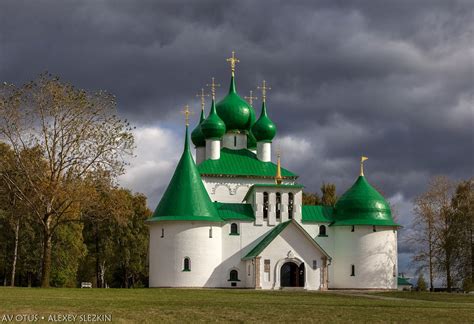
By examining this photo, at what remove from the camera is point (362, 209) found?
50.5 m

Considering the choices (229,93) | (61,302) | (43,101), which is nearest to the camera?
(61,302)

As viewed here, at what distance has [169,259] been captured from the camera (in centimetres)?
4712

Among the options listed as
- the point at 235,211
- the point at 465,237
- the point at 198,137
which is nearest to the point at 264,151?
the point at 198,137

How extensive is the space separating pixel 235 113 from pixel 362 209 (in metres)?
12.2

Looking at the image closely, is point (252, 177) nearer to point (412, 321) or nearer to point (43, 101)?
point (43, 101)

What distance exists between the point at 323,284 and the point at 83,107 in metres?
18.4

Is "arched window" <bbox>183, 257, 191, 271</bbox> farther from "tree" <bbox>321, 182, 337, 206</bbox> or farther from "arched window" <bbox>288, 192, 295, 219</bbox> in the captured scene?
"tree" <bbox>321, 182, 337, 206</bbox>

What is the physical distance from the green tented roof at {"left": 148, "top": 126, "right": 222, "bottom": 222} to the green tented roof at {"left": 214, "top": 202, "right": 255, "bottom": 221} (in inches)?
42.8

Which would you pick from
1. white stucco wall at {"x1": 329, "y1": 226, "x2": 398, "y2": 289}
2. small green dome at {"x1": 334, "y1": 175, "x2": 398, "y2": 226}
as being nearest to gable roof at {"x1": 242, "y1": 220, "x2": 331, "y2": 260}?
white stucco wall at {"x1": 329, "y1": 226, "x2": 398, "y2": 289}

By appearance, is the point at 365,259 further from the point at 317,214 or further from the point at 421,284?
the point at 421,284

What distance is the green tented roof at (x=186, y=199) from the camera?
4709 centimetres

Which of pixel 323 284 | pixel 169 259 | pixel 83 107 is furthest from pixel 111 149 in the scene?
pixel 323 284

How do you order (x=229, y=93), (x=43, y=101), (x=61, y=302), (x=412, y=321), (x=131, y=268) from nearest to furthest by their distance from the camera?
(x=412, y=321) < (x=61, y=302) < (x=43, y=101) < (x=229, y=93) < (x=131, y=268)

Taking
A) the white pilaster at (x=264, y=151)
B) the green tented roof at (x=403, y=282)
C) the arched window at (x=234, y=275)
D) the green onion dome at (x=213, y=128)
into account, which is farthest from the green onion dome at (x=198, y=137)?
the green tented roof at (x=403, y=282)
